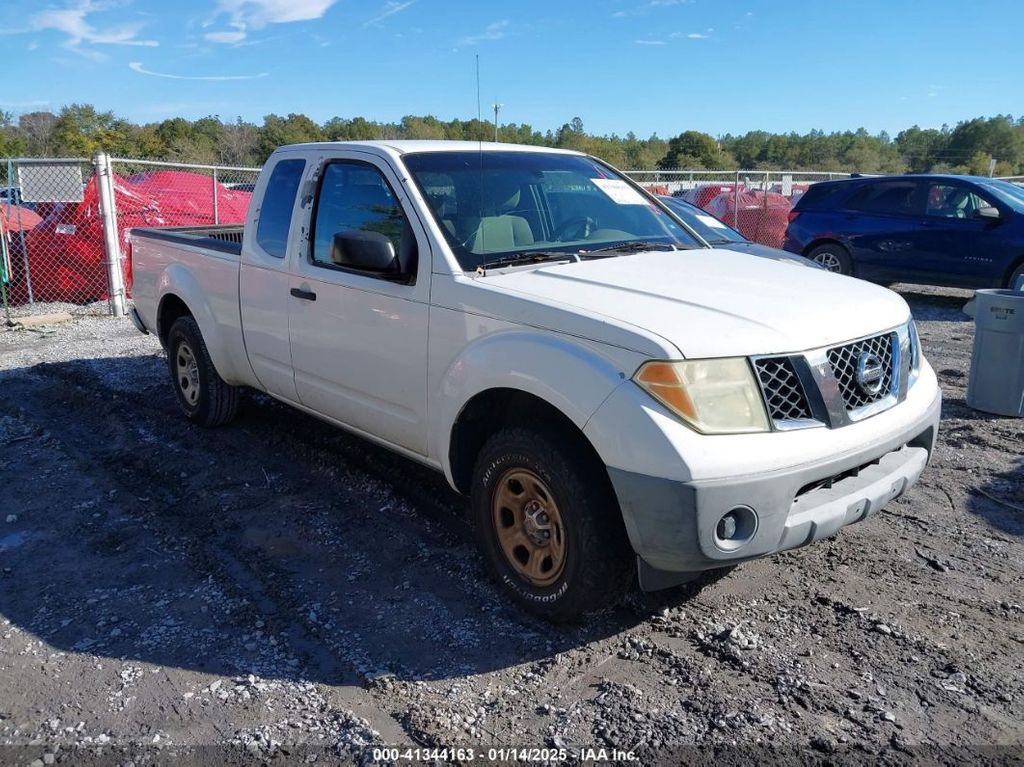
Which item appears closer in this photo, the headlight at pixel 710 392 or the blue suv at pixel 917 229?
the headlight at pixel 710 392

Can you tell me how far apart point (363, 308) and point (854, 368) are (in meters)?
2.30

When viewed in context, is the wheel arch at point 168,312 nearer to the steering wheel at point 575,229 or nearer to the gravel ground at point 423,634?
the gravel ground at point 423,634

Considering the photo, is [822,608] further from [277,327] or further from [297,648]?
[277,327]

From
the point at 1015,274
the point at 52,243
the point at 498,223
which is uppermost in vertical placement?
the point at 498,223

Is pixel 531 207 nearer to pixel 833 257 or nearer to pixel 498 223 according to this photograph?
pixel 498 223

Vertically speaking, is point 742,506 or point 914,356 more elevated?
point 914,356

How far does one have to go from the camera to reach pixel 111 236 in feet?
37.3

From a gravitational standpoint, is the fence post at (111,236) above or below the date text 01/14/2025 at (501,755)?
above

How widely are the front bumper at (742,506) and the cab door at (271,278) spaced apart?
263 cm

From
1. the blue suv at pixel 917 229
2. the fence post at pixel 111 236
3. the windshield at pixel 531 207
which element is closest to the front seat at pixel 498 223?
the windshield at pixel 531 207

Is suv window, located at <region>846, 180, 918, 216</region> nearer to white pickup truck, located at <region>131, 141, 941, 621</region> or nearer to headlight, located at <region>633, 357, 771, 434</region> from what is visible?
white pickup truck, located at <region>131, 141, 941, 621</region>

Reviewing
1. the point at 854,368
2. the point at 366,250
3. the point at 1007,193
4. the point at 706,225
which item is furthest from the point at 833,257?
the point at 366,250

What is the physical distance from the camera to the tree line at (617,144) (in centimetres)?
4541

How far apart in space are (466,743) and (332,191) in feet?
10.00
